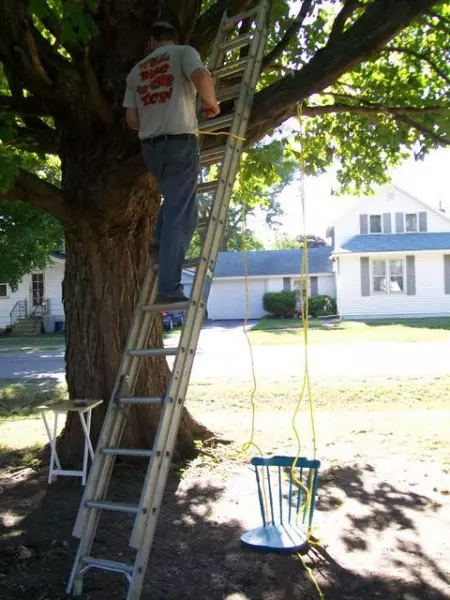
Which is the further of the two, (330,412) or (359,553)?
(330,412)

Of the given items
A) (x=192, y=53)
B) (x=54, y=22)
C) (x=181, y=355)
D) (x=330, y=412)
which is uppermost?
(x=54, y=22)

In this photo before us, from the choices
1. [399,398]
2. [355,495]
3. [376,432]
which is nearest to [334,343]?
[399,398]

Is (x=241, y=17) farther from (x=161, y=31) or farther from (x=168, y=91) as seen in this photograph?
(x=168, y=91)

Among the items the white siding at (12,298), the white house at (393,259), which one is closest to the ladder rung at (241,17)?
the white house at (393,259)

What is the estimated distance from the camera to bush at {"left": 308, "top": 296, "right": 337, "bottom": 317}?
3492 cm

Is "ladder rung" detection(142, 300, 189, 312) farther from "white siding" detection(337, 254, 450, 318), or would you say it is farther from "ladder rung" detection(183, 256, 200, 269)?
"white siding" detection(337, 254, 450, 318)

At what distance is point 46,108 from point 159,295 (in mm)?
2886

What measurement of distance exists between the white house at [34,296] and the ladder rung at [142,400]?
109 feet

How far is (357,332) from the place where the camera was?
24.4 m

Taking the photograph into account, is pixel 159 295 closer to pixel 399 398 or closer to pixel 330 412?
pixel 330 412

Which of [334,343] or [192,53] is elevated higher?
[192,53]

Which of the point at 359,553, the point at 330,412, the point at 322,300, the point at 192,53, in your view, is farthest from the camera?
the point at 322,300

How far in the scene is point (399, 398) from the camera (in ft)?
37.6

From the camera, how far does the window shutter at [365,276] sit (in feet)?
104
